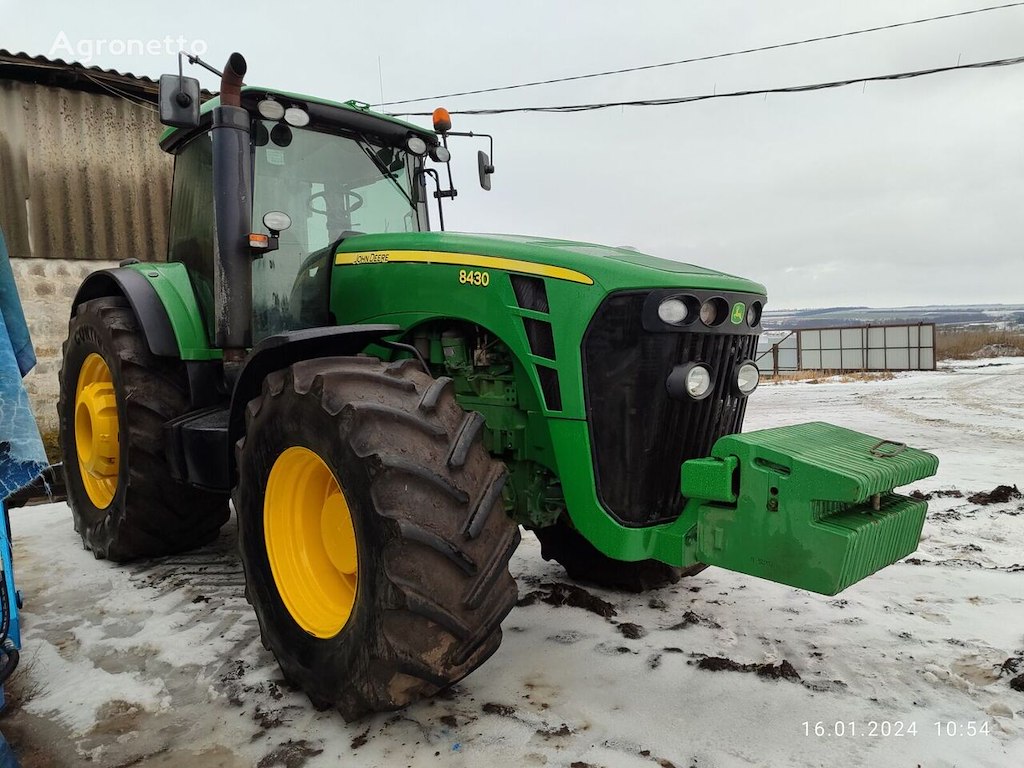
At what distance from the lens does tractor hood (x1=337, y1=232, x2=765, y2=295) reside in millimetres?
2479

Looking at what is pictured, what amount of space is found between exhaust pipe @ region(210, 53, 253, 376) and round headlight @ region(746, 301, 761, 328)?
2.20 m

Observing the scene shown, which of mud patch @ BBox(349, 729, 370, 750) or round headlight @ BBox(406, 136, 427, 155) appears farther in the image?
round headlight @ BBox(406, 136, 427, 155)

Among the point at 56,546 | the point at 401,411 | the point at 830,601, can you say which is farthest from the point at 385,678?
the point at 56,546

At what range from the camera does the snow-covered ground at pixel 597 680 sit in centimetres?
223

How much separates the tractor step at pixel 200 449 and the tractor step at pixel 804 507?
2.11 meters

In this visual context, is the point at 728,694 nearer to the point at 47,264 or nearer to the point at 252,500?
the point at 252,500

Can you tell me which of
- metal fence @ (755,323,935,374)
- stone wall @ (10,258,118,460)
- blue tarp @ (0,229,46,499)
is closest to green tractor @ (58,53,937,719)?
blue tarp @ (0,229,46,499)

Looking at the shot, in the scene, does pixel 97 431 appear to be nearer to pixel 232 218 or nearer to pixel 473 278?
pixel 232 218

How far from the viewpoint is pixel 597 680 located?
2.66 metres

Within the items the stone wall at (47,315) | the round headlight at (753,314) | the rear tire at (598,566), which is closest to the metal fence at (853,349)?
the stone wall at (47,315)

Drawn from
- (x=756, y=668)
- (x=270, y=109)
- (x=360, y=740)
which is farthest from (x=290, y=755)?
(x=270, y=109)

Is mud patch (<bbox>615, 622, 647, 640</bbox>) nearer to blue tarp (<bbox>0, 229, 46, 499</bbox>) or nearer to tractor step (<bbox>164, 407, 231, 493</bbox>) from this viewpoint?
tractor step (<bbox>164, 407, 231, 493</bbox>)

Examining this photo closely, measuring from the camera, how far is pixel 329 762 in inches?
85.7

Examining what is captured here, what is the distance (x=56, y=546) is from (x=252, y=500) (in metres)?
2.78
